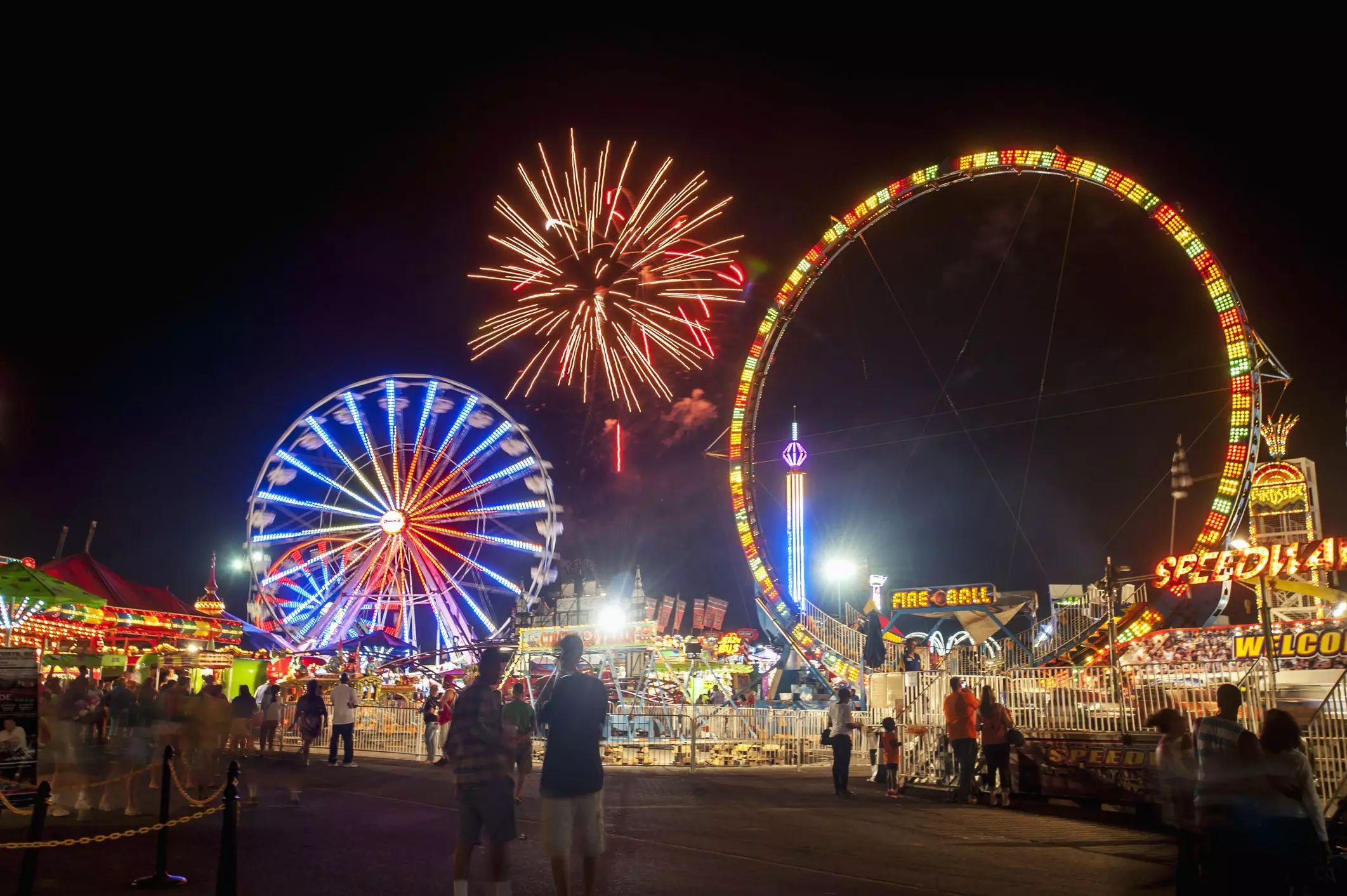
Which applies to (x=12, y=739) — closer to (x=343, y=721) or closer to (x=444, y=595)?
(x=343, y=721)

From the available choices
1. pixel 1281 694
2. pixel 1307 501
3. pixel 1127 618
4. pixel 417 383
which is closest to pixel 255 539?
pixel 417 383

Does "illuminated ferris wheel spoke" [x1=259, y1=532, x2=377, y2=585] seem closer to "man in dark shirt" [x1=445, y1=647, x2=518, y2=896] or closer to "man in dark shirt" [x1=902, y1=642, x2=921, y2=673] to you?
"man in dark shirt" [x1=902, y1=642, x2=921, y2=673]

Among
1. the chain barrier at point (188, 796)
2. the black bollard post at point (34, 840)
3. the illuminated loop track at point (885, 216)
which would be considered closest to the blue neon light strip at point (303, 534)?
the illuminated loop track at point (885, 216)

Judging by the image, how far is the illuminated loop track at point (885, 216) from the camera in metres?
18.3

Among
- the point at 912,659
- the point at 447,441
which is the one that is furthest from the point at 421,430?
the point at 912,659

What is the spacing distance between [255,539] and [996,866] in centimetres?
3205

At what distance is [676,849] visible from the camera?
911cm

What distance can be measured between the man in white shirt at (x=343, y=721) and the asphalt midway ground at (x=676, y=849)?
17.2ft

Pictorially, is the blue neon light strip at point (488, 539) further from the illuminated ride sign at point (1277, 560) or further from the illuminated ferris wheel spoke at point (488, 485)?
the illuminated ride sign at point (1277, 560)

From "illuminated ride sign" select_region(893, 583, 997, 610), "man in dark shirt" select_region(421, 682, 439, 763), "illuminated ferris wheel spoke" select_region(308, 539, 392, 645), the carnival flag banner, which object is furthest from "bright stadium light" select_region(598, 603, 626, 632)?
the carnival flag banner

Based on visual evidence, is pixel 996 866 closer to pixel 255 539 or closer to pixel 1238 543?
pixel 1238 543

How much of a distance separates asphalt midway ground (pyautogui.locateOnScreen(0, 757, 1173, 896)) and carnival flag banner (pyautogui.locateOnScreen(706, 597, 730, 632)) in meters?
46.4

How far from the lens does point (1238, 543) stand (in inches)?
708

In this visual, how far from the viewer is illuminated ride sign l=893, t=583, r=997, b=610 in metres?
24.0
